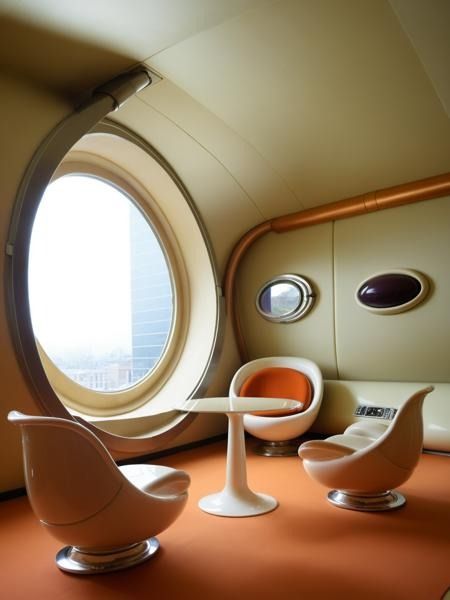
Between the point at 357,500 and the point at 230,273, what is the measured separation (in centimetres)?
286

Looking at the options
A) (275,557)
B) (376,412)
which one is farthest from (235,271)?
(275,557)

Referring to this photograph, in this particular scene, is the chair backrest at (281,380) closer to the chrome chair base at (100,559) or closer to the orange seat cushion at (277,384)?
the orange seat cushion at (277,384)

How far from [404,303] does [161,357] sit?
2462mm

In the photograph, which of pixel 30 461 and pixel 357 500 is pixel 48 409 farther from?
pixel 357 500

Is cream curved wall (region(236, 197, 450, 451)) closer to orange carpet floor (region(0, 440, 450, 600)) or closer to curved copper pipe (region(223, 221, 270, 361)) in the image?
curved copper pipe (region(223, 221, 270, 361))

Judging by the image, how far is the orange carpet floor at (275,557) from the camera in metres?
1.83

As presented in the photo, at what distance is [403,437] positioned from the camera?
102 inches

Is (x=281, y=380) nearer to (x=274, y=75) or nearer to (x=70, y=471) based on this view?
(x=274, y=75)

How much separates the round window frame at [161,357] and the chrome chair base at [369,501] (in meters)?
2.18

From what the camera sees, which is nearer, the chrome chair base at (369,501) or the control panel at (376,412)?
the chrome chair base at (369,501)

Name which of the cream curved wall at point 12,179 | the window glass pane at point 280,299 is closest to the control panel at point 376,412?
the window glass pane at point 280,299

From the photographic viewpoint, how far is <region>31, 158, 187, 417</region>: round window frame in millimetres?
3859

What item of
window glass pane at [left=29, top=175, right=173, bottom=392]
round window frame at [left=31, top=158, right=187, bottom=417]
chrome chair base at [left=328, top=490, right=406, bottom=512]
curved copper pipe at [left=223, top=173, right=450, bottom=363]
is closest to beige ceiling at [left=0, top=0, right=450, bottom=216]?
curved copper pipe at [left=223, top=173, right=450, bottom=363]

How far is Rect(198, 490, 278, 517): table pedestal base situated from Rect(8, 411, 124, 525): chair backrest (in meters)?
1.03
